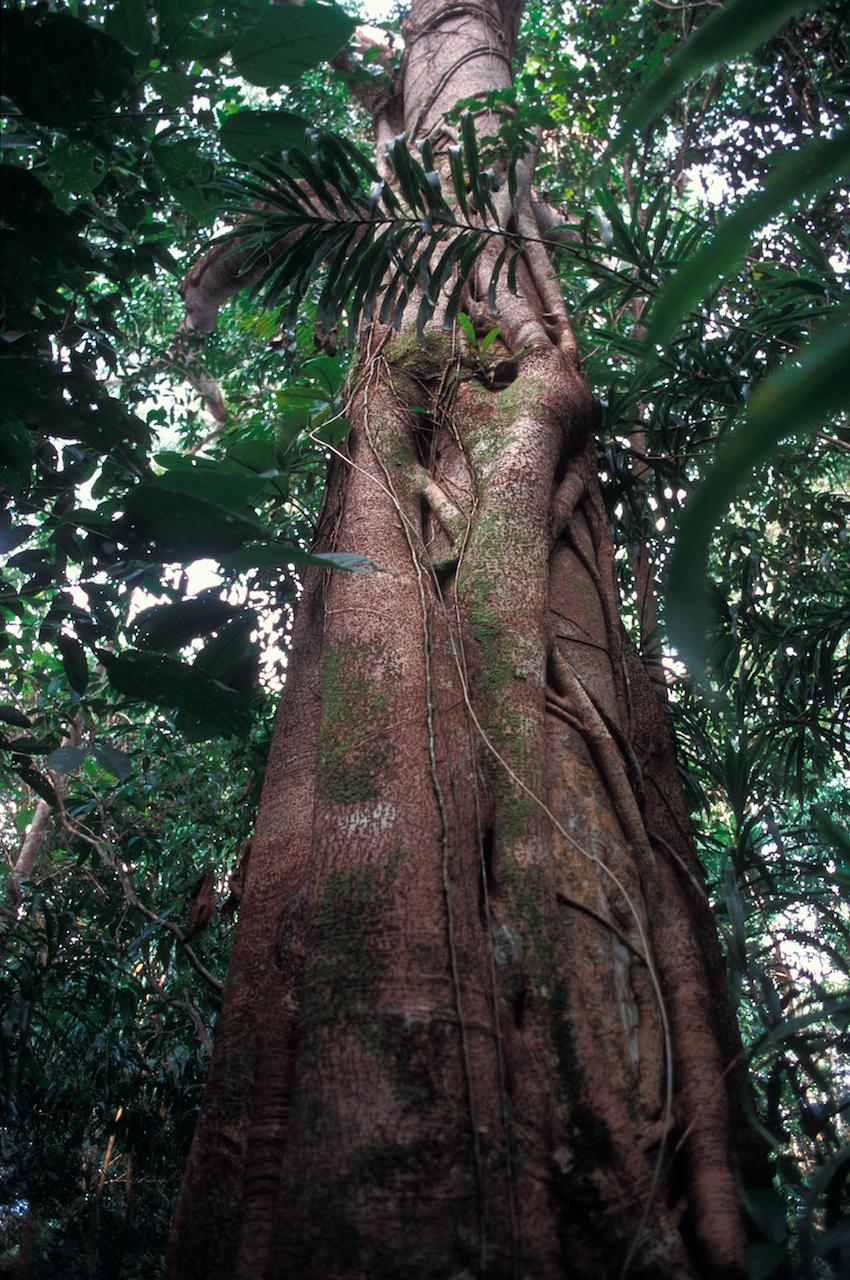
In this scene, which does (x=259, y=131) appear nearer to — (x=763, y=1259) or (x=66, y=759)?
(x=66, y=759)

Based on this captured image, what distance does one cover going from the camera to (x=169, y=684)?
1.87 metres

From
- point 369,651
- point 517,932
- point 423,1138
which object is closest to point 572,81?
point 369,651

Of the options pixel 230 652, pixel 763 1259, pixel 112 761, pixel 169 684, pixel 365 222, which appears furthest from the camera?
pixel 230 652

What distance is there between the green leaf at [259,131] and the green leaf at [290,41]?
6cm

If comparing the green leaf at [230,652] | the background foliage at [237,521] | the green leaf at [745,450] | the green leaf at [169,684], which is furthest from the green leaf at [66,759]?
the green leaf at [745,450]

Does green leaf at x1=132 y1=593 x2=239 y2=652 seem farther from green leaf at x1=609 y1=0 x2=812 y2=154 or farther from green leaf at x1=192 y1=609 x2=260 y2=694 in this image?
green leaf at x1=609 y1=0 x2=812 y2=154

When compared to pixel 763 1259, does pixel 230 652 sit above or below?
above

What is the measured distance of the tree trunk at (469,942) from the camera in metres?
1.18

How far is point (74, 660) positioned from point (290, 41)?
1419 millimetres

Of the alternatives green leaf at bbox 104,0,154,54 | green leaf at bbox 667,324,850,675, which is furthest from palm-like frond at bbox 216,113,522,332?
green leaf at bbox 667,324,850,675

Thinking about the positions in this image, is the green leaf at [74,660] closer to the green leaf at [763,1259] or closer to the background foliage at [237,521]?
the background foliage at [237,521]

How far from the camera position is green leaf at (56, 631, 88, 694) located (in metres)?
2.24

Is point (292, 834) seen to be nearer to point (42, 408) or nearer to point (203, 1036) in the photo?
point (203, 1036)

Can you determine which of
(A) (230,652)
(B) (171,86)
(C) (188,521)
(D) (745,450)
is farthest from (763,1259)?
(B) (171,86)
